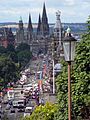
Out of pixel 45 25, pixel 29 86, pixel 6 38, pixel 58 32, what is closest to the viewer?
pixel 58 32

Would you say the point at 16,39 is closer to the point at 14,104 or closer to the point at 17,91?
the point at 17,91

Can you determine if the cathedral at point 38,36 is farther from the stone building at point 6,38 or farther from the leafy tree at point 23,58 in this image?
the leafy tree at point 23,58

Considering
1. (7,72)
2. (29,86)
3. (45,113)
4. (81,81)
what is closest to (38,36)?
(7,72)

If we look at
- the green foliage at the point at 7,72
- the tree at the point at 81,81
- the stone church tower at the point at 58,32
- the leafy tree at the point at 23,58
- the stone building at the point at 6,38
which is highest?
the tree at the point at 81,81

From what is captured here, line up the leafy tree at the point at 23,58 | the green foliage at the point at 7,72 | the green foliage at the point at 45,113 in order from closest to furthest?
the green foliage at the point at 45,113
the green foliage at the point at 7,72
the leafy tree at the point at 23,58

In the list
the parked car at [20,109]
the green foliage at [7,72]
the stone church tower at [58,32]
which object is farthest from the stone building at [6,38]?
the parked car at [20,109]

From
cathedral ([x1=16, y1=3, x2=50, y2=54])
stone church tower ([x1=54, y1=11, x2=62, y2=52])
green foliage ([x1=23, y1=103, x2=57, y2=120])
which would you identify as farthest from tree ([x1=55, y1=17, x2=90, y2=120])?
cathedral ([x1=16, y1=3, x2=50, y2=54])

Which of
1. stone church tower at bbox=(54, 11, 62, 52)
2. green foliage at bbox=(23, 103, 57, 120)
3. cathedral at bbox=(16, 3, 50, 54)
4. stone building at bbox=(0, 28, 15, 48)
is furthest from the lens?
cathedral at bbox=(16, 3, 50, 54)

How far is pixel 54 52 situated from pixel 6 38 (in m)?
88.5

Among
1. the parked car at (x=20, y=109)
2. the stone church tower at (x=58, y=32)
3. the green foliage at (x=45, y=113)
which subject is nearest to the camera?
the green foliage at (x=45, y=113)

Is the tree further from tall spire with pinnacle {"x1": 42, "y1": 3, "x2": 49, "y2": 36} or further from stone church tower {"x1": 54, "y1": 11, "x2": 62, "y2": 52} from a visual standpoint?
tall spire with pinnacle {"x1": 42, "y1": 3, "x2": 49, "y2": 36}

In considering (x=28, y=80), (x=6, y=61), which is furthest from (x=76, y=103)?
(x=28, y=80)

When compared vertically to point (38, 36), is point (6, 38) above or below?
above

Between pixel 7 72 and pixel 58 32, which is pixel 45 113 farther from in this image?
pixel 7 72
